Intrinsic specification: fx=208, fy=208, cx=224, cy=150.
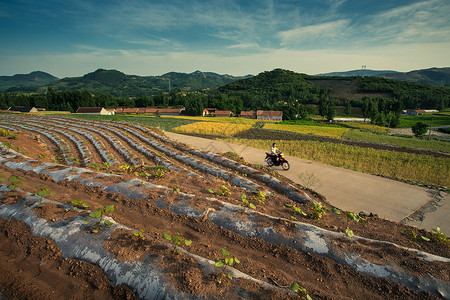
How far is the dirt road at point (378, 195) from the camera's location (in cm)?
889

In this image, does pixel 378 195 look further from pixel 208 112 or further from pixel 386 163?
pixel 208 112

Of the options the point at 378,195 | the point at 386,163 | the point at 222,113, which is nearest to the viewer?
the point at 378,195

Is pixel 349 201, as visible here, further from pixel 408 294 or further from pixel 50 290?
pixel 50 290

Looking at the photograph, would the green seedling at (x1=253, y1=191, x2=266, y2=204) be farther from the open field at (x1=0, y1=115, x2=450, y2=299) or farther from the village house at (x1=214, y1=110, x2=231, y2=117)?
the village house at (x1=214, y1=110, x2=231, y2=117)

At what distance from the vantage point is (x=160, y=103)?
99688 mm

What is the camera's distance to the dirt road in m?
8.89

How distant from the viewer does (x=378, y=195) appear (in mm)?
10930

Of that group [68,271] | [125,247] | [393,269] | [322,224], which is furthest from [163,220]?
[393,269]

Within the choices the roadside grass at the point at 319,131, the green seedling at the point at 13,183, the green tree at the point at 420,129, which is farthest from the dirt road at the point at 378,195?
the green tree at the point at 420,129

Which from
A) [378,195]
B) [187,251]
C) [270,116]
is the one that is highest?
[187,251]

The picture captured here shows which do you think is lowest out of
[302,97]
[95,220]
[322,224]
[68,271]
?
[322,224]

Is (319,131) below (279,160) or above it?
below

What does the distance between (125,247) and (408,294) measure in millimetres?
4494

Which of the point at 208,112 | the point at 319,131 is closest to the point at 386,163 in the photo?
the point at 319,131
